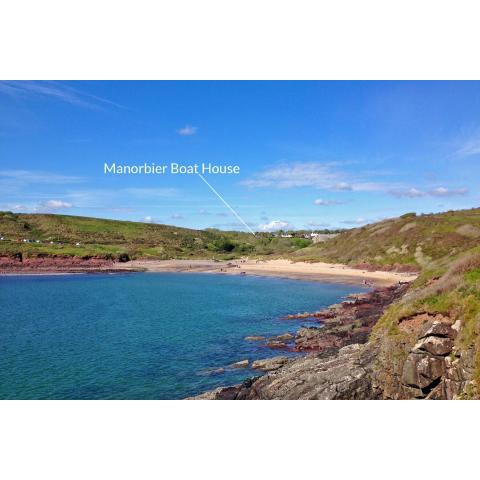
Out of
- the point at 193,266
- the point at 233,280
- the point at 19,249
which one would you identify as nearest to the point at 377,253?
the point at 233,280

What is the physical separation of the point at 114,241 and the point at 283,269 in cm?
4549

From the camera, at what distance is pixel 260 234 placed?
403 feet

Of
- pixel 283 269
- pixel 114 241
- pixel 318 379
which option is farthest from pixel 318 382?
pixel 114 241

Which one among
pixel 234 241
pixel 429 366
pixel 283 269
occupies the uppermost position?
pixel 234 241

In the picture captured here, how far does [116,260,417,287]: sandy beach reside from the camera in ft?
210

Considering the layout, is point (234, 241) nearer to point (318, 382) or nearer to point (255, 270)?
point (255, 270)

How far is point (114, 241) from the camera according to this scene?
350 ft

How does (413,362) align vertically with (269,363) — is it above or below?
above

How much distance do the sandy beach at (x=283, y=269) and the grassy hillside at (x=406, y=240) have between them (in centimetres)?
392

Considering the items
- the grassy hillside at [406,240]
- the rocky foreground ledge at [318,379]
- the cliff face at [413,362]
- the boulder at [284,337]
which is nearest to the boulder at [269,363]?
→ the rocky foreground ledge at [318,379]

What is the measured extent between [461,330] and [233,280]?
6038 cm

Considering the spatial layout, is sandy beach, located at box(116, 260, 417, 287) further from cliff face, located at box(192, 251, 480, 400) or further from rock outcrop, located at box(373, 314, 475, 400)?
rock outcrop, located at box(373, 314, 475, 400)

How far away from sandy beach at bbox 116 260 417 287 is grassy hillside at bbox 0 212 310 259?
7.65 m

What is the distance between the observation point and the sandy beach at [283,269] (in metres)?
64.0
